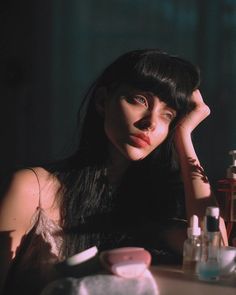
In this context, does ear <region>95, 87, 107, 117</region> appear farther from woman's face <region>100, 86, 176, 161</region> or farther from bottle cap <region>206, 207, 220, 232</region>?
bottle cap <region>206, 207, 220, 232</region>

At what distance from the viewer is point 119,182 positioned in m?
1.31

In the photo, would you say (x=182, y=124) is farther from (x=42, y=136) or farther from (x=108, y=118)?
(x=42, y=136)

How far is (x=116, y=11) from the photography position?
6.37 feet

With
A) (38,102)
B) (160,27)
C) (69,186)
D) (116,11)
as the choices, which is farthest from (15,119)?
(69,186)

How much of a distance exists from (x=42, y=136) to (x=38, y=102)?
0.16 meters

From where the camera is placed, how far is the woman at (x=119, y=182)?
112 centimetres

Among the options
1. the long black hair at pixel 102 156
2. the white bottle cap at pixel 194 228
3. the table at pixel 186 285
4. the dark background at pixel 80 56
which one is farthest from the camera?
the dark background at pixel 80 56

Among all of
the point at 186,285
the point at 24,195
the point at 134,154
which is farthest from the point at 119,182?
the point at 186,285

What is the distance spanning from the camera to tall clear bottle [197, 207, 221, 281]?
0.98m

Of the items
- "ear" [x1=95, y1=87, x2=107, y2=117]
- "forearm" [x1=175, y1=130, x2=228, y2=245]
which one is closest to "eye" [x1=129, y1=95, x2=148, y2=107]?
"ear" [x1=95, y1=87, x2=107, y2=117]

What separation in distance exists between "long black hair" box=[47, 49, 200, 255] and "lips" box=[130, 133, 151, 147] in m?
0.11

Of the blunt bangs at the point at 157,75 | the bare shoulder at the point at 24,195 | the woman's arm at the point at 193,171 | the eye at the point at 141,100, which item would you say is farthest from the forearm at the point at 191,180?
the bare shoulder at the point at 24,195

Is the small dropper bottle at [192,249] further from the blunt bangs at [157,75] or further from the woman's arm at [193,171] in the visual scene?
the blunt bangs at [157,75]

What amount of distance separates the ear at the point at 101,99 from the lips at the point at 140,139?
0.13m
